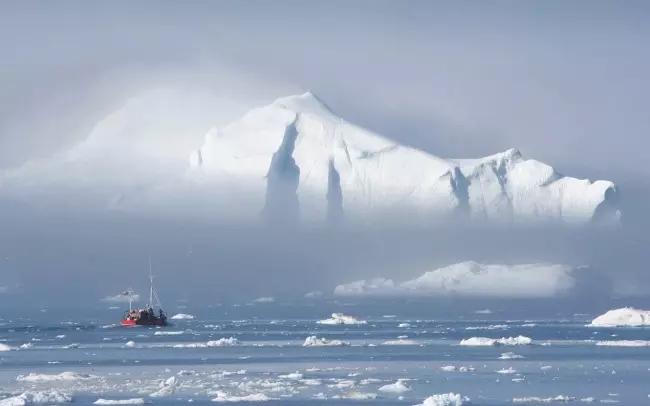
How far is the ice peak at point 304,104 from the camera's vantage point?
621 feet

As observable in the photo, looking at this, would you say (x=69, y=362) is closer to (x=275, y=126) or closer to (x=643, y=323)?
(x=643, y=323)

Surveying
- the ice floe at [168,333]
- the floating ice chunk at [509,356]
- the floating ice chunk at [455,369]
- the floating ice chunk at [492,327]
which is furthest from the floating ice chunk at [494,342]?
the ice floe at [168,333]

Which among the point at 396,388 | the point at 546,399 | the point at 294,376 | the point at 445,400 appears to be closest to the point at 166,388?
the point at 294,376

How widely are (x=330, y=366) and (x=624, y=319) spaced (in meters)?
46.1

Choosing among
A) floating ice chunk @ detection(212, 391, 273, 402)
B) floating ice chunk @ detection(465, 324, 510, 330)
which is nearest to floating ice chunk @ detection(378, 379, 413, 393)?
floating ice chunk @ detection(212, 391, 273, 402)

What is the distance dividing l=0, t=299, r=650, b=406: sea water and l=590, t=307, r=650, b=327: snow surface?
6.08 ft

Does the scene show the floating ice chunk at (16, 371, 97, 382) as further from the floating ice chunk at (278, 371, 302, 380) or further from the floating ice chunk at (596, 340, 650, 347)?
the floating ice chunk at (596, 340, 650, 347)

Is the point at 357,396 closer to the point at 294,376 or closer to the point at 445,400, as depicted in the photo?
the point at 445,400

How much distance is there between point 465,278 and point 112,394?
457 feet

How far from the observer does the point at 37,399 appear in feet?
177

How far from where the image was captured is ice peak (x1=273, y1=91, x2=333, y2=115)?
189m

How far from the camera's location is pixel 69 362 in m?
75.8

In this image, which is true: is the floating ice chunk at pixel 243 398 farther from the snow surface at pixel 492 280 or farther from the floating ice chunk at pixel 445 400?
the snow surface at pixel 492 280

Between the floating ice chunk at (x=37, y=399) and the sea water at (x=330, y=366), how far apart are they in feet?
0.26
